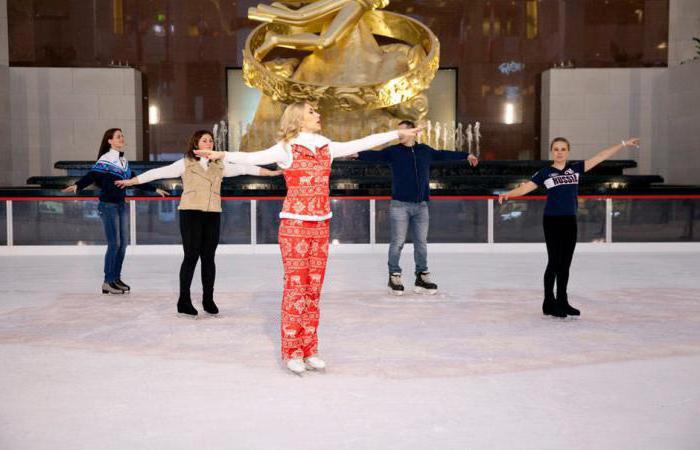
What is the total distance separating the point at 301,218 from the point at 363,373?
104 cm

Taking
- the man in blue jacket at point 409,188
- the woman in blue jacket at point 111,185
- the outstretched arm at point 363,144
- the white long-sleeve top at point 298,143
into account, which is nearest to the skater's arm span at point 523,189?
the man in blue jacket at point 409,188

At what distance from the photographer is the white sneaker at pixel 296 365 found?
4439mm

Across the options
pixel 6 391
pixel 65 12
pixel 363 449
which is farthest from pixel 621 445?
pixel 65 12

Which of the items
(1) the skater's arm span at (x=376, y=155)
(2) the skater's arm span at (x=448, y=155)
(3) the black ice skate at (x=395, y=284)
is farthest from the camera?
(3) the black ice skate at (x=395, y=284)

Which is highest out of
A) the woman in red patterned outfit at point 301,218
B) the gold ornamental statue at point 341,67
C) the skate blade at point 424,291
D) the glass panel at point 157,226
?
the gold ornamental statue at point 341,67

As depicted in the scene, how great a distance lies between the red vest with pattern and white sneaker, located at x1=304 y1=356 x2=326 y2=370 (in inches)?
34.8

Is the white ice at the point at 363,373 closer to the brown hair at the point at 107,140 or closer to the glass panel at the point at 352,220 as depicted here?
the brown hair at the point at 107,140

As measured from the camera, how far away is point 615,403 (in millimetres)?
3814

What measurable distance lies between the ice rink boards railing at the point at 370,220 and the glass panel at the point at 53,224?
0.06 ft

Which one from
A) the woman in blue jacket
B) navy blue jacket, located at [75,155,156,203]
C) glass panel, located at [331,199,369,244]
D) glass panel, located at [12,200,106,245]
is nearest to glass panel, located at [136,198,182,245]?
glass panel, located at [12,200,106,245]

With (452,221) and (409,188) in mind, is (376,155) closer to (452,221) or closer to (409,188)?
(409,188)

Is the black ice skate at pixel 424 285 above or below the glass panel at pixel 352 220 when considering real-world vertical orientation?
below

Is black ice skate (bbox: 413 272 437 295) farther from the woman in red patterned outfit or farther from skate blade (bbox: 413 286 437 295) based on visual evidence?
the woman in red patterned outfit

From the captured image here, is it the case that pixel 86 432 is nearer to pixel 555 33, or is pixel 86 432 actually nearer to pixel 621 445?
pixel 621 445
